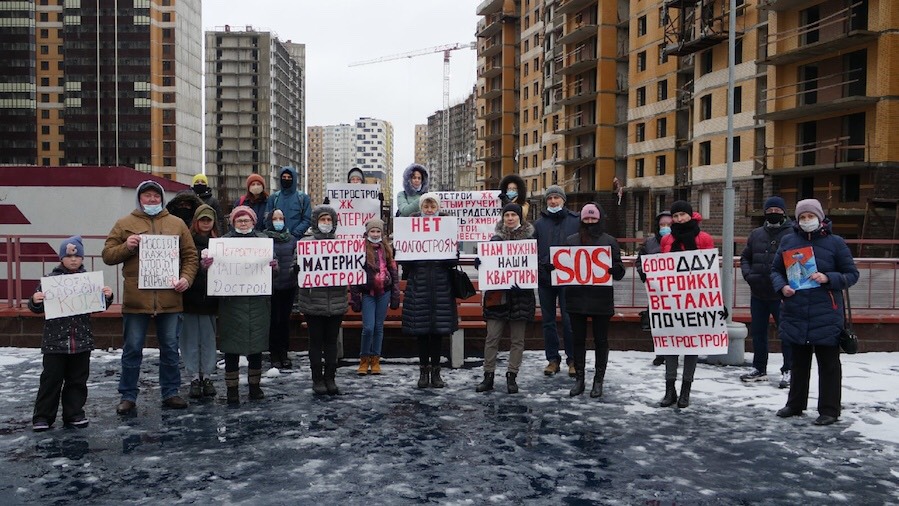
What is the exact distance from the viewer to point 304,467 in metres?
5.77

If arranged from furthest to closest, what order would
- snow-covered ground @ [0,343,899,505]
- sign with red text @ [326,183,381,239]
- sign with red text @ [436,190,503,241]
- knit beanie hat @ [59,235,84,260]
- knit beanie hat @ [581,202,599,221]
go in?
1. sign with red text @ [326,183,381,239]
2. sign with red text @ [436,190,503,241]
3. knit beanie hat @ [581,202,599,221]
4. knit beanie hat @ [59,235,84,260]
5. snow-covered ground @ [0,343,899,505]

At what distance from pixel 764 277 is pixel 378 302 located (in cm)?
489

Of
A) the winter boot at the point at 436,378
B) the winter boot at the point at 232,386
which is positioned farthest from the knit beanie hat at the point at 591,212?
the winter boot at the point at 232,386

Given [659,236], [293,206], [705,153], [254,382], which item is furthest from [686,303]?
[705,153]

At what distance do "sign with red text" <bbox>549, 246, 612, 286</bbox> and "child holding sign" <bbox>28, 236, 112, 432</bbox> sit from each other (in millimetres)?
4883

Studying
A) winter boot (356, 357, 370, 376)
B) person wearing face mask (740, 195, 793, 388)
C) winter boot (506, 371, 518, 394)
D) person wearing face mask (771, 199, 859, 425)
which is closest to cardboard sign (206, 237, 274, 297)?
winter boot (356, 357, 370, 376)

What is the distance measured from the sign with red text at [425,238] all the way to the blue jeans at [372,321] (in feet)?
2.98

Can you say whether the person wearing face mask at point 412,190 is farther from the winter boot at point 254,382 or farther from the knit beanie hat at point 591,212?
the winter boot at point 254,382

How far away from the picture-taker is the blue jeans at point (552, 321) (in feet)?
30.8

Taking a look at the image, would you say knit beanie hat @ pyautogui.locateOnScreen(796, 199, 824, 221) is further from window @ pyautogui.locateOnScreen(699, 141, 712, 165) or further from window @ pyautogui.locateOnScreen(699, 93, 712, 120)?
window @ pyautogui.locateOnScreen(699, 93, 712, 120)

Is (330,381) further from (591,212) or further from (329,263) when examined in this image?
(591,212)

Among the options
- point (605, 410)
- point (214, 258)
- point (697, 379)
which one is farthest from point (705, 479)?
point (214, 258)

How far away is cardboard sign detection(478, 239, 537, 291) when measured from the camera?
8617 mm

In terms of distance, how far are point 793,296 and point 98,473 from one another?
668 cm
